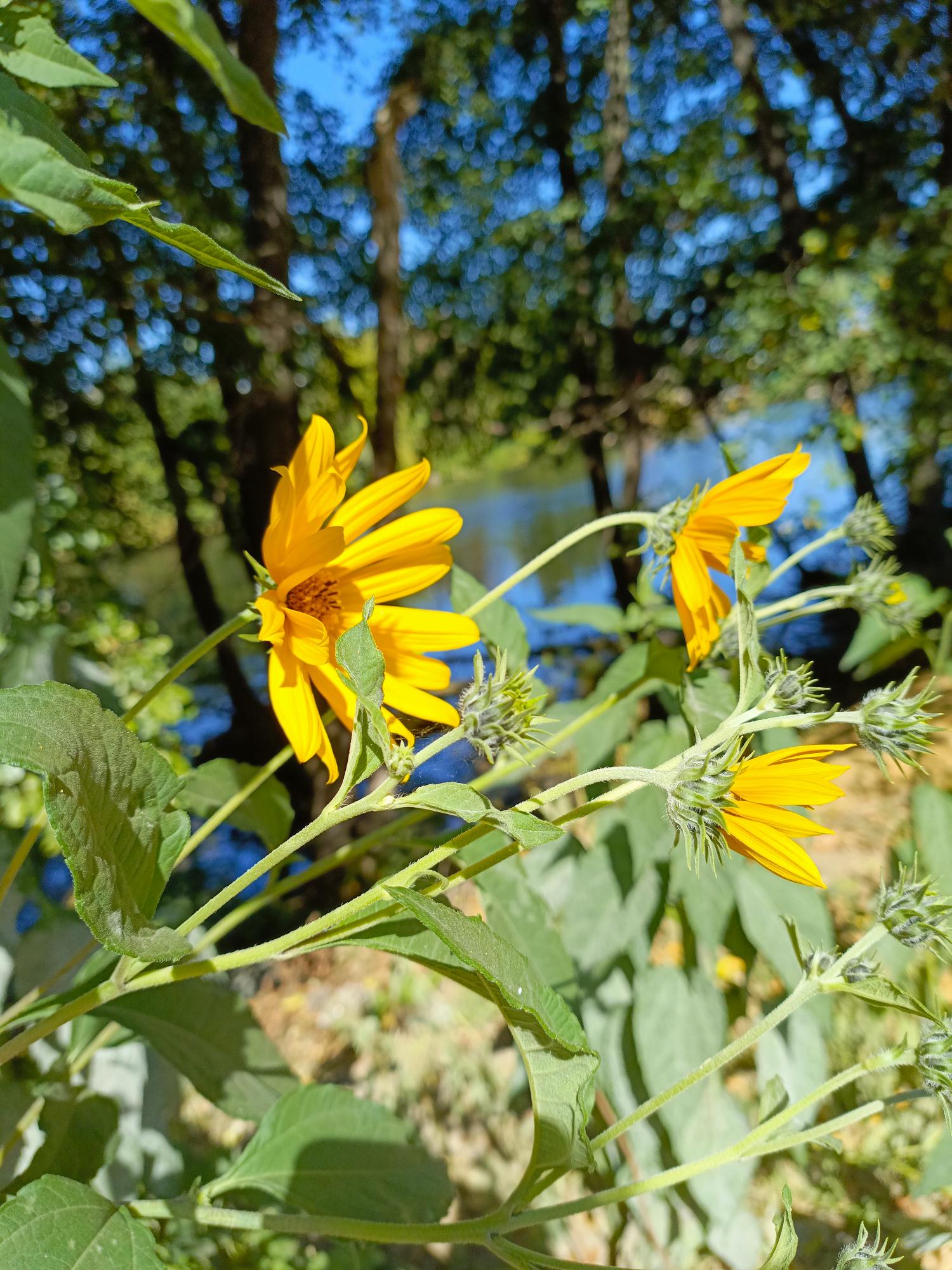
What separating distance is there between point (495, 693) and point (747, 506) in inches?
8.9

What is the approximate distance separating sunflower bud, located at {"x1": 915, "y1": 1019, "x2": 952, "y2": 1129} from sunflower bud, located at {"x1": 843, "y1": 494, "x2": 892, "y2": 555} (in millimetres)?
415

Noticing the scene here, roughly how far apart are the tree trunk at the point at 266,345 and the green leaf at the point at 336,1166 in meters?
1.63

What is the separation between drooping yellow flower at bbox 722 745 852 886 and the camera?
33 centimetres

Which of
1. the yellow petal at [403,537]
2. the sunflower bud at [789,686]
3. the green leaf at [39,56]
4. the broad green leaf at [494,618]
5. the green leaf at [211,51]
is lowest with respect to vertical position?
the sunflower bud at [789,686]

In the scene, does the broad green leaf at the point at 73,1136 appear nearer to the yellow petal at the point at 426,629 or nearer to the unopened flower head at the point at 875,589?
the yellow petal at the point at 426,629

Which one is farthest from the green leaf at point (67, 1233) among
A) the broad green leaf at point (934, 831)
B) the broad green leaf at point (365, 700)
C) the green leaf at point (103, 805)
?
the broad green leaf at point (934, 831)

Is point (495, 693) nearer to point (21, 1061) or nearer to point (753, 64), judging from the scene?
point (21, 1061)

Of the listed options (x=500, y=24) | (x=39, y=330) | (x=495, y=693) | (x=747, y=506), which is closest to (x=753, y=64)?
(x=500, y=24)

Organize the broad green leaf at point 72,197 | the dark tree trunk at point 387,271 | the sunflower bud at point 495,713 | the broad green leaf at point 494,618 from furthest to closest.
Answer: the dark tree trunk at point 387,271
the broad green leaf at point 494,618
the sunflower bud at point 495,713
the broad green leaf at point 72,197

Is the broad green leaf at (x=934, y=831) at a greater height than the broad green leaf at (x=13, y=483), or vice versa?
the broad green leaf at (x=13, y=483)

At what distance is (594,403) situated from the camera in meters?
3.75

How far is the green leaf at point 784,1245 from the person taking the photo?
0.35m

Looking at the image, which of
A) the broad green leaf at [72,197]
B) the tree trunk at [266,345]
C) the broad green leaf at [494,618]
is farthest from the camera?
the tree trunk at [266,345]

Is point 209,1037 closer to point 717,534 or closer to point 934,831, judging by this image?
point 717,534
